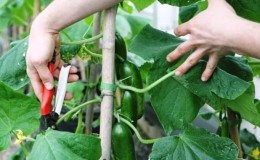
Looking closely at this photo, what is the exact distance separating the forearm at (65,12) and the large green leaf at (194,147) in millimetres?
285

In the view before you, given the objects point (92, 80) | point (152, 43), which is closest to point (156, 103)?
point (152, 43)

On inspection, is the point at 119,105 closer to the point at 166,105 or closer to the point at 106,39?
the point at 166,105

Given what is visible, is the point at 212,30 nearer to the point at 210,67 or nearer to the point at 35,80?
the point at 210,67

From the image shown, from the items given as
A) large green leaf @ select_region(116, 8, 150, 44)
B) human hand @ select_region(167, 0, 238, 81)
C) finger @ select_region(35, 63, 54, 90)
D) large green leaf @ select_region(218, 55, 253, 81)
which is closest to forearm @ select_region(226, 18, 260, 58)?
human hand @ select_region(167, 0, 238, 81)

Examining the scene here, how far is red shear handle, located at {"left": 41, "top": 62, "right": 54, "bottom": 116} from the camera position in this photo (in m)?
0.85

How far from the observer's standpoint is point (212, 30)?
30.6 inches

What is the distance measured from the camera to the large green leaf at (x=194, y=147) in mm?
871

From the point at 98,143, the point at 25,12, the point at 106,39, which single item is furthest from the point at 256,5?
the point at 25,12

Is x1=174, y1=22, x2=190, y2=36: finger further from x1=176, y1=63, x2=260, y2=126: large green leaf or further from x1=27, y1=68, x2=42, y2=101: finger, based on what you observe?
x1=27, y1=68, x2=42, y2=101: finger

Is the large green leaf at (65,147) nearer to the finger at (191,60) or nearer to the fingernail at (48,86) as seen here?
the fingernail at (48,86)

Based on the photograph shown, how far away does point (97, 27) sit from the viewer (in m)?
1.22

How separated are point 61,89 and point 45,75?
0.04 metres

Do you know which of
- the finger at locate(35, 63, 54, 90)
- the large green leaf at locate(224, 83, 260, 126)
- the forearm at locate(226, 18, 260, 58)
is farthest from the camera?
the large green leaf at locate(224, 83, 260, 126)

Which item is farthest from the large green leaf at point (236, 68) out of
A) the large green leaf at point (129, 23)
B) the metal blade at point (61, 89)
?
the large green leaf at point (129, 23)
